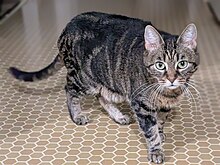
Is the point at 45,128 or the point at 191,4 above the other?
the point at 45,128

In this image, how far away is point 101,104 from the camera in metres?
2.55

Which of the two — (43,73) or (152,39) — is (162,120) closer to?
(152,39)

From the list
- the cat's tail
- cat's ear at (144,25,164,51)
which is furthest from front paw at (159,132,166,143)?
the cat's tail

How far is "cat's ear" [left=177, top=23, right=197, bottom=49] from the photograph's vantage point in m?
1.90

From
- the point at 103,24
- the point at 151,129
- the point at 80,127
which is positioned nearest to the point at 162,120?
the point at 151,129

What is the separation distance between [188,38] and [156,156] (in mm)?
518

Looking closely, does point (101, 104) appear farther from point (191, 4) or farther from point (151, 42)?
point (191, 4)

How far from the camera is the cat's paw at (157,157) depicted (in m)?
2.03

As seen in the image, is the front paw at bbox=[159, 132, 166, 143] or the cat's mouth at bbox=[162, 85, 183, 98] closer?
the cat's mouth at bbox=[162, 85, 183, 98]

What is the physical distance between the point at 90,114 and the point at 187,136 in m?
0.56

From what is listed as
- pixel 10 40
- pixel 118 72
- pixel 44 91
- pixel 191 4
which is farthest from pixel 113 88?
pixel 191 4

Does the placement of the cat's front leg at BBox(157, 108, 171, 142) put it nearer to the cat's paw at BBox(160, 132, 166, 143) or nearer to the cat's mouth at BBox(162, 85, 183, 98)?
the cat's paw at BBox(160, 132, 166, 143)

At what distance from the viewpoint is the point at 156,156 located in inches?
80.0

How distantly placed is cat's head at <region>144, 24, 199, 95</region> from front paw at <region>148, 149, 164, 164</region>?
298 mm
